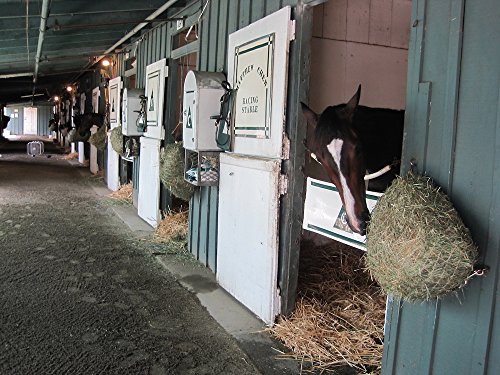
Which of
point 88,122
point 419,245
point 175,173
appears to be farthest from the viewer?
point 88,122

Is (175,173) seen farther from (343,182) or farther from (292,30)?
(343,182)

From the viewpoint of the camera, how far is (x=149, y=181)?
22.7 feet

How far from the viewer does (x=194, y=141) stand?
14.3ft

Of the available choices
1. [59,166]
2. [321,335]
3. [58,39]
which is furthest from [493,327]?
[59,166]

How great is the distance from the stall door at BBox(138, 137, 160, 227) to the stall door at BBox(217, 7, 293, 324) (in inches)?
95.3

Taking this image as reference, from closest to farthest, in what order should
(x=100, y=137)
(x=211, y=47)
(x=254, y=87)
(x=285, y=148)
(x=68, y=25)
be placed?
1. (x=285, y=148)
2. (x=254, y=87)
3. (x=211, y=47)
4. (x=68, y=25)
5. (x=100, y=137)

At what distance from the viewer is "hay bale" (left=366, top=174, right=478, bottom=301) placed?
1.74 meters

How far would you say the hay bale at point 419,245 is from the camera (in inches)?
68.6

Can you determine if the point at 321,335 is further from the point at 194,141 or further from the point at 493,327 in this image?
the point at 194,141

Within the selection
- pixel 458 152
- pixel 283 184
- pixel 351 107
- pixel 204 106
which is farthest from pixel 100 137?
pixel 458 152

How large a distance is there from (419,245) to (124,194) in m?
7.77

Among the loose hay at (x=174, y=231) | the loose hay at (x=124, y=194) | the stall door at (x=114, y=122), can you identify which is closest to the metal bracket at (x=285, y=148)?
the loose hay at (x=174, y=231)

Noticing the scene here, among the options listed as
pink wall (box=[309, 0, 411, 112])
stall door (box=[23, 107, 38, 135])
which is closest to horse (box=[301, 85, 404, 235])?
pink wall (box=[309, 0, 411, 112])

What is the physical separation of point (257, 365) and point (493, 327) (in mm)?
1487
